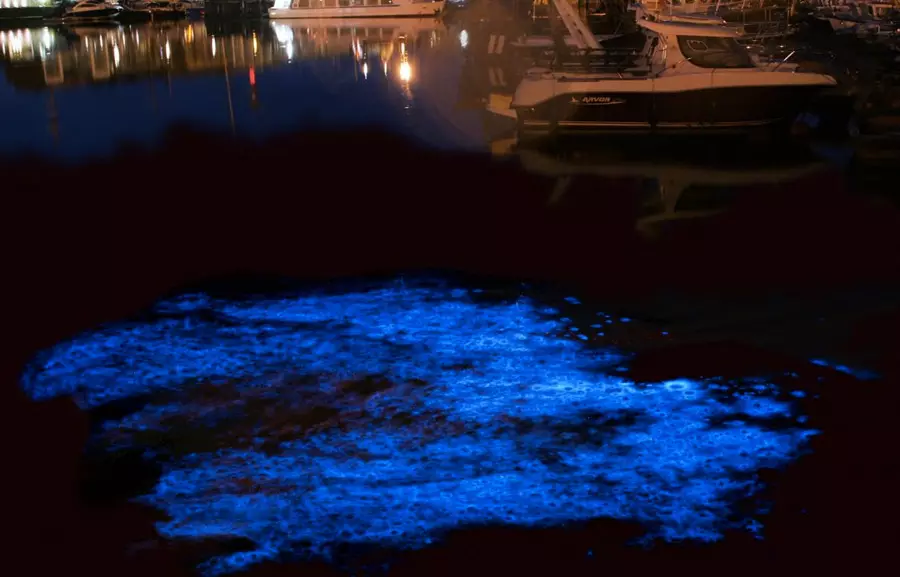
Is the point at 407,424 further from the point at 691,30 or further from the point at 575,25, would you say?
the point at 575,25

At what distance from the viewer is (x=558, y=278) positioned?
1247 cm

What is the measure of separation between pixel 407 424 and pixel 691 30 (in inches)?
627

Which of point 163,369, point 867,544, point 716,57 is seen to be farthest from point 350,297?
point 716,57

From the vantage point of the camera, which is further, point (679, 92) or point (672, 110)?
point (672, 110)

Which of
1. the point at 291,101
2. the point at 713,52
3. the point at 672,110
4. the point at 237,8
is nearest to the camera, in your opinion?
the point at 713,52

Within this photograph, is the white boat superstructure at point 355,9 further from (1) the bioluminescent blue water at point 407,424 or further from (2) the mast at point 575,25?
(1) the bioluminescent blue water at point 407,424

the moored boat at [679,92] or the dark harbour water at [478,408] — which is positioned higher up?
the moored boat at [679,92]

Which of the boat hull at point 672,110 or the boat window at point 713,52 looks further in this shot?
the boat window at point 713,52

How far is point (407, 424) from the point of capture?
8.49 m

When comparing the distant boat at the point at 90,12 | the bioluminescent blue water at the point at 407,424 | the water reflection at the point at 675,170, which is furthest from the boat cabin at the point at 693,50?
the distant boat at the point at 90,12

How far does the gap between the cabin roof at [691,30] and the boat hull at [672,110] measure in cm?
135

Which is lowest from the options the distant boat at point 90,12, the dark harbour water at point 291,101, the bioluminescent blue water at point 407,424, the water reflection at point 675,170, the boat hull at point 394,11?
the bioluminescent blue water at point 407,424

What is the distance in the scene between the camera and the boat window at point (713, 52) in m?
21.3

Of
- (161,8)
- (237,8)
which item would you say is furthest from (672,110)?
(237,8)
